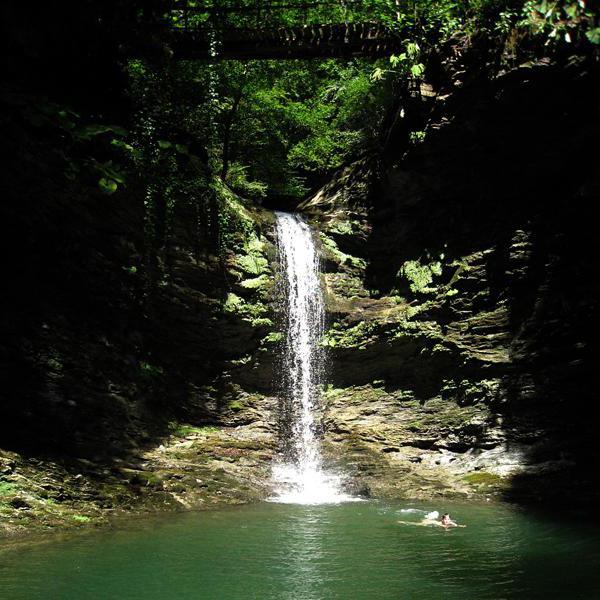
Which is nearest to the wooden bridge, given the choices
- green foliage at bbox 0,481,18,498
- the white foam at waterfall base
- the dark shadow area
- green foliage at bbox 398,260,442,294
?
the dark shadow area

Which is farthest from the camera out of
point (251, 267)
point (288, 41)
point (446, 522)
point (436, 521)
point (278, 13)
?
point (278, 13)

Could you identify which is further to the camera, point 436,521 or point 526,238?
point 526,238

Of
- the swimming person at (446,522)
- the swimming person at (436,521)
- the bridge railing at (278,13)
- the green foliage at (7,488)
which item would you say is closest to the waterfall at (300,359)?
the swimming person at (436,521)

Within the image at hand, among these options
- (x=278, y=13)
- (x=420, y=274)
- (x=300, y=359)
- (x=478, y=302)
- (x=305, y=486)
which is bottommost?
(x=305, y=486)

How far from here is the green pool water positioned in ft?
15.5

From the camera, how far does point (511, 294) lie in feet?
34.9

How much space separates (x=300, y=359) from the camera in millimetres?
11859

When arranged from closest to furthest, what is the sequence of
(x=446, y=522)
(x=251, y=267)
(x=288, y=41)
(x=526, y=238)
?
(x=446, y=522) < (x=526, y=238) < (x=288, y=41) < (x=251, y=267)

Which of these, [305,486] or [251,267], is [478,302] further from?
[305,486]

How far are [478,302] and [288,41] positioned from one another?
261 inches

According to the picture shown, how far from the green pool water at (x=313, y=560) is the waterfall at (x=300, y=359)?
2546 millimetres

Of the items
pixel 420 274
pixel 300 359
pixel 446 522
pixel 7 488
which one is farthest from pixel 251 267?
pixel 446 522

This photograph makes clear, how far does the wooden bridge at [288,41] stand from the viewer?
11.6 m

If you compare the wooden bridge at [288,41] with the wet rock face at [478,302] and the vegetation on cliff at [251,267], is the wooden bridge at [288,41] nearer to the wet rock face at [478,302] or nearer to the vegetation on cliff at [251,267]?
the vegetation on cliff at [251,267]
